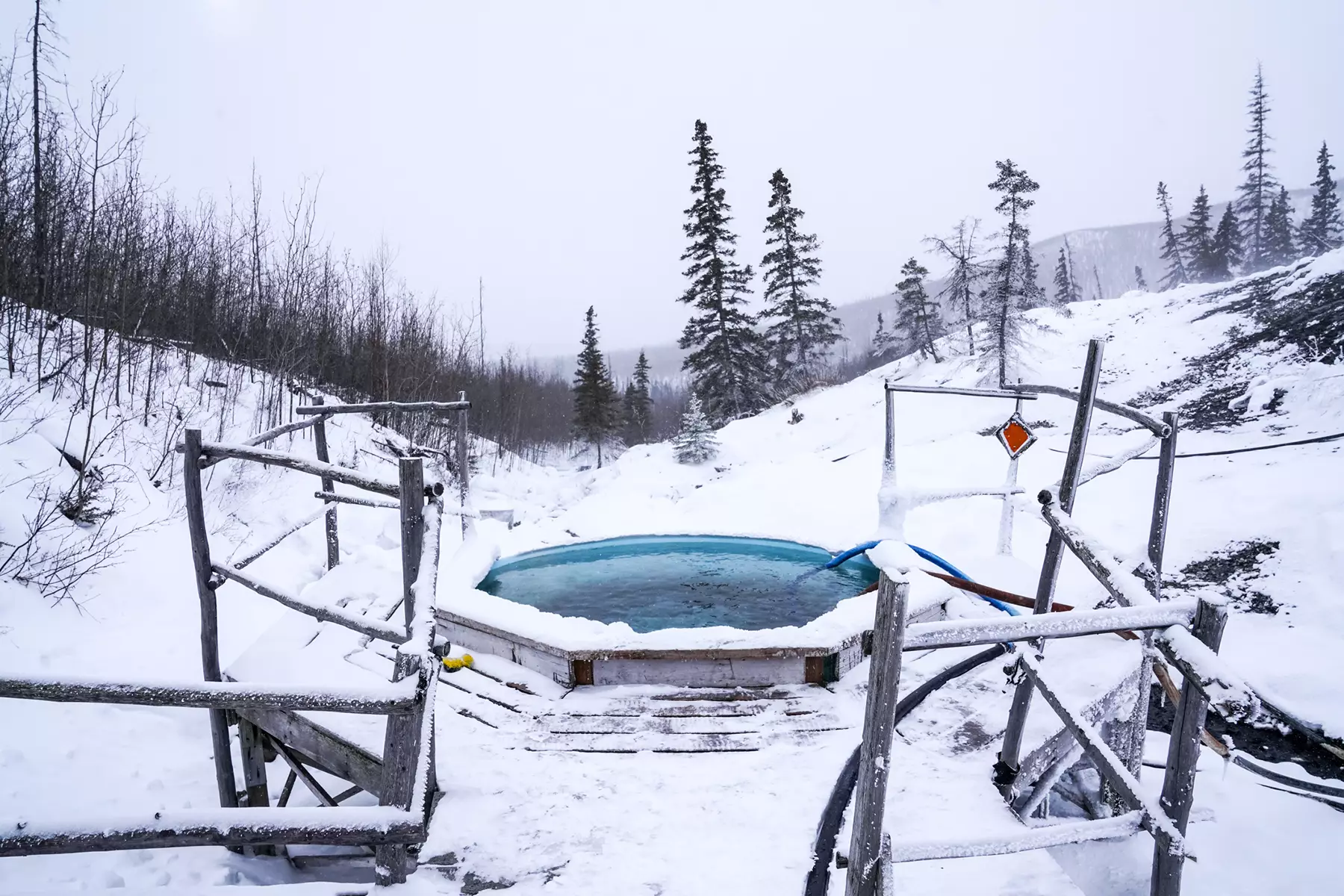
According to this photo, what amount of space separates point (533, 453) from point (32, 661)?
3370cm

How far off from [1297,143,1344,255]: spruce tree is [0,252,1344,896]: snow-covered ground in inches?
1625

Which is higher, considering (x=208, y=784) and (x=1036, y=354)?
(x=1036, y=354)

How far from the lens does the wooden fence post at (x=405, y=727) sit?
85.9 inches

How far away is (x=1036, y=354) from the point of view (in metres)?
24.2

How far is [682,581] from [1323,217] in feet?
175

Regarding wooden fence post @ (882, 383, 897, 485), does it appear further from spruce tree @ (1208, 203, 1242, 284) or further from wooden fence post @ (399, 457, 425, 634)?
spruce tree @ (1208, 203, 1242, 284)

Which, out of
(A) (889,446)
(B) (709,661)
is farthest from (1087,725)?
(A) (889,446)

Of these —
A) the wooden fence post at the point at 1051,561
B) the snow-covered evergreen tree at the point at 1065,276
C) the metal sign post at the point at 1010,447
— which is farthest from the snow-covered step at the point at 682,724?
the snow-covered evergreen tree at the point at 1065,276

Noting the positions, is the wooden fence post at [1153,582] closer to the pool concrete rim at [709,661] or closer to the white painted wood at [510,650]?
the pool concrete rim at [709,661]

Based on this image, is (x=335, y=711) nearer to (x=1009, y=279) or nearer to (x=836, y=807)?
(x=836, y=807)

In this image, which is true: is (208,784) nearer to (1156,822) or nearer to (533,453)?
(1156,822)

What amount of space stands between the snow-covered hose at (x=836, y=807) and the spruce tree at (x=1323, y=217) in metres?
50.7

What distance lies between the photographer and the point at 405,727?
2.21 m

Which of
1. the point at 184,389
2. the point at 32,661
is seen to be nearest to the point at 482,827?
the point at 32,661
